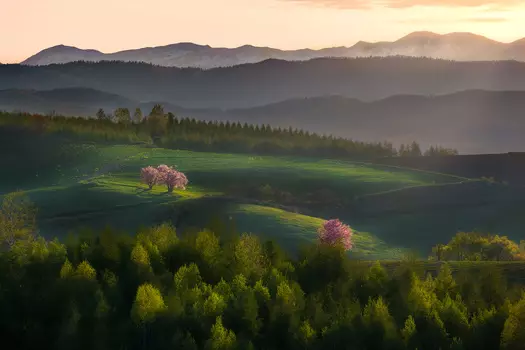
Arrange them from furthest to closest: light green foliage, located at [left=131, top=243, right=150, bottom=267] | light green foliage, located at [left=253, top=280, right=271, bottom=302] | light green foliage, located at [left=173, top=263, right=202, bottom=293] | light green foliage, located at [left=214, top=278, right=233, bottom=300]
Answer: light green foliage, located at [left=131, top=243, right=150, bottom=267] → light green foliage, located at [left=173, top=263, right=202, bottom=293] → light green foliage, located at [left=214, top=278, right=233, bottom=300] → light green foliage, located at [left=253, top=280, right=271, bottom=302]

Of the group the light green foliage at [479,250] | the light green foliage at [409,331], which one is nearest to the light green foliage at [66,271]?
the light green foliage at [409,331]

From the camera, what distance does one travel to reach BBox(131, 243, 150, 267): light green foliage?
57.7m

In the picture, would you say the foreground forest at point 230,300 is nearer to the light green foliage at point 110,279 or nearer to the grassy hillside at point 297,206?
the light green foliage at point 110,279

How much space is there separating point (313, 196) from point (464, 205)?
31.9 m

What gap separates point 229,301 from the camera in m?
50.2

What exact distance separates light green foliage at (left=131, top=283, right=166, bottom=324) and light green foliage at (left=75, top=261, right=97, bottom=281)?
687 cm

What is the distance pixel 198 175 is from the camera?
192250mm

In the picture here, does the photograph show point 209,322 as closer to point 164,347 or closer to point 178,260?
point 164,347

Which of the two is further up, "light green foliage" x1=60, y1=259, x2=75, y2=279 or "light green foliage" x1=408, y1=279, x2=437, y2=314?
"light green foliage" x1=408, y1=279, x2=437, y2=314

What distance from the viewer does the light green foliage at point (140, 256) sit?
57719 millimetres

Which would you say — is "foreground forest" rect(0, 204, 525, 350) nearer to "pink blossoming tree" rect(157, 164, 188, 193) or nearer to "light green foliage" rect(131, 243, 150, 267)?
"light green foliage" rect(131, 243, 150, 267)

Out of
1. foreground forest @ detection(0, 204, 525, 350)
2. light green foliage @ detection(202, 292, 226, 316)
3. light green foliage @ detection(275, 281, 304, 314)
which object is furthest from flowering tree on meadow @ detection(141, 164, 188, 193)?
light green foliage @ detection(202, 292, 226, 316)

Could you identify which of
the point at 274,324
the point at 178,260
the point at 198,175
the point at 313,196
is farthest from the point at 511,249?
the point at 198,175

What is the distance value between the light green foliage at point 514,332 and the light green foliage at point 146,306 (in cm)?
1930
